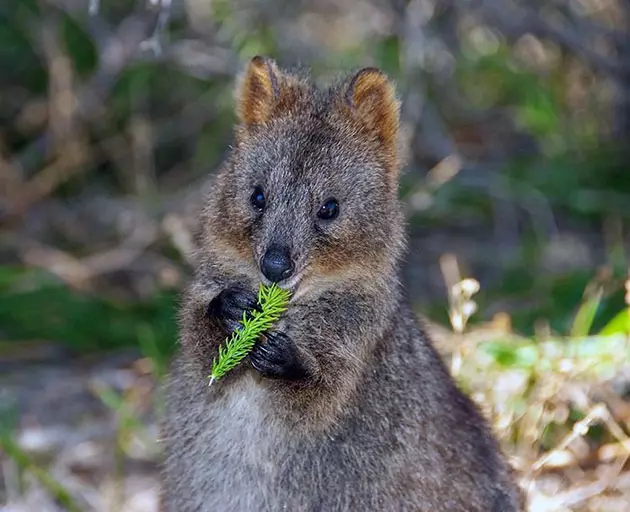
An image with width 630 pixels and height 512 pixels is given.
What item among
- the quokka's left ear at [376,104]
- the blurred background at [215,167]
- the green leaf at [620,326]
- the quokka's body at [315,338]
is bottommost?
the blurred background at [215,167]

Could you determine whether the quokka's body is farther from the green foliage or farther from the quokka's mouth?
the green foliage

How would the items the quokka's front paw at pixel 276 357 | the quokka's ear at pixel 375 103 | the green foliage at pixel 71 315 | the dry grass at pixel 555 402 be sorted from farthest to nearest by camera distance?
the green foliage at pixel 71 315 → the dry grass at pixel 555 402 → the quokka's ear at pixel 375 103 → the quokka's front paw at pixel 276 357

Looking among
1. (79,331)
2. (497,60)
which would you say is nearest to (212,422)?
(79,331)

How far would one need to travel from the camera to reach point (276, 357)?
3.68 m

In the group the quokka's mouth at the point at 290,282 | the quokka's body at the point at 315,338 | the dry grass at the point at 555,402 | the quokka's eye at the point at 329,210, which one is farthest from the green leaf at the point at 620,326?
the quokka's mouth at the point at 290,282

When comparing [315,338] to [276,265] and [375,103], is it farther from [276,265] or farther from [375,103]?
[375,103]

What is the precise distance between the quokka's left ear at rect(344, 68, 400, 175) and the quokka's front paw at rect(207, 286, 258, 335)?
0.70 m

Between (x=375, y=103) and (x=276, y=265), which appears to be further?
(x=375, y=103)

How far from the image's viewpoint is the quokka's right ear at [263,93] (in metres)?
4.03

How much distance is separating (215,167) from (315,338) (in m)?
4.36

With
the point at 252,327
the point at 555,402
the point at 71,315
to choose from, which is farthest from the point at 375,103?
the point at 71,315

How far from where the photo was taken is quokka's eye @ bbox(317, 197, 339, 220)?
374cm

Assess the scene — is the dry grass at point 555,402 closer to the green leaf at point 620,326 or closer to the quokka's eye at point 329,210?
the green leaf at point 620,326

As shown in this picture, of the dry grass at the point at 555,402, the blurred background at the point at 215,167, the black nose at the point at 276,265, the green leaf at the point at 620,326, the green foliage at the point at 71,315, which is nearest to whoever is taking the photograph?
the black nose at the point at 276,265
